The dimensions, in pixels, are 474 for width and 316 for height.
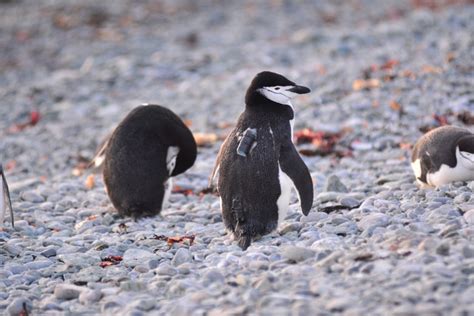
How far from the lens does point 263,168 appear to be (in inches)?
223

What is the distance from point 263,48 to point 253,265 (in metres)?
11.0

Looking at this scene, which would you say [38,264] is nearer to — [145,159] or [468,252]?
[145,159]

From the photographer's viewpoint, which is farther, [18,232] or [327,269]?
[18,232]

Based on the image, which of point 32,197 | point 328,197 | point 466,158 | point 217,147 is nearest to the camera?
point 466,158

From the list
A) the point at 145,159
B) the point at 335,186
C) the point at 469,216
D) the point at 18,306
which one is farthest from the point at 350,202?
the point at 18,306

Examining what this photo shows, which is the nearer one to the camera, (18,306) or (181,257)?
(18,306)

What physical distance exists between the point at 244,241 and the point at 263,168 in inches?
20.3

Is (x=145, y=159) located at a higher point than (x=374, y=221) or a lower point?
higher

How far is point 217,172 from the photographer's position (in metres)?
6.05

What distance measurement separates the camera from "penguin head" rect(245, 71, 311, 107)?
228 inches

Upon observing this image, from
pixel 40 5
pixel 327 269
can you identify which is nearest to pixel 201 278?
pixel 327 269

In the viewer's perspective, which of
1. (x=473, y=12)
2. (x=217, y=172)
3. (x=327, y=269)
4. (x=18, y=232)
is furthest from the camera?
(x=473, y=12)

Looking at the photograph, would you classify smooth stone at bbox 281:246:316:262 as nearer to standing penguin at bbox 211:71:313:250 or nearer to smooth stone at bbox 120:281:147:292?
standing penguin at bbox 211:71:313:250

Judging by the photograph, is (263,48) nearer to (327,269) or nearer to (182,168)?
(182,168)
